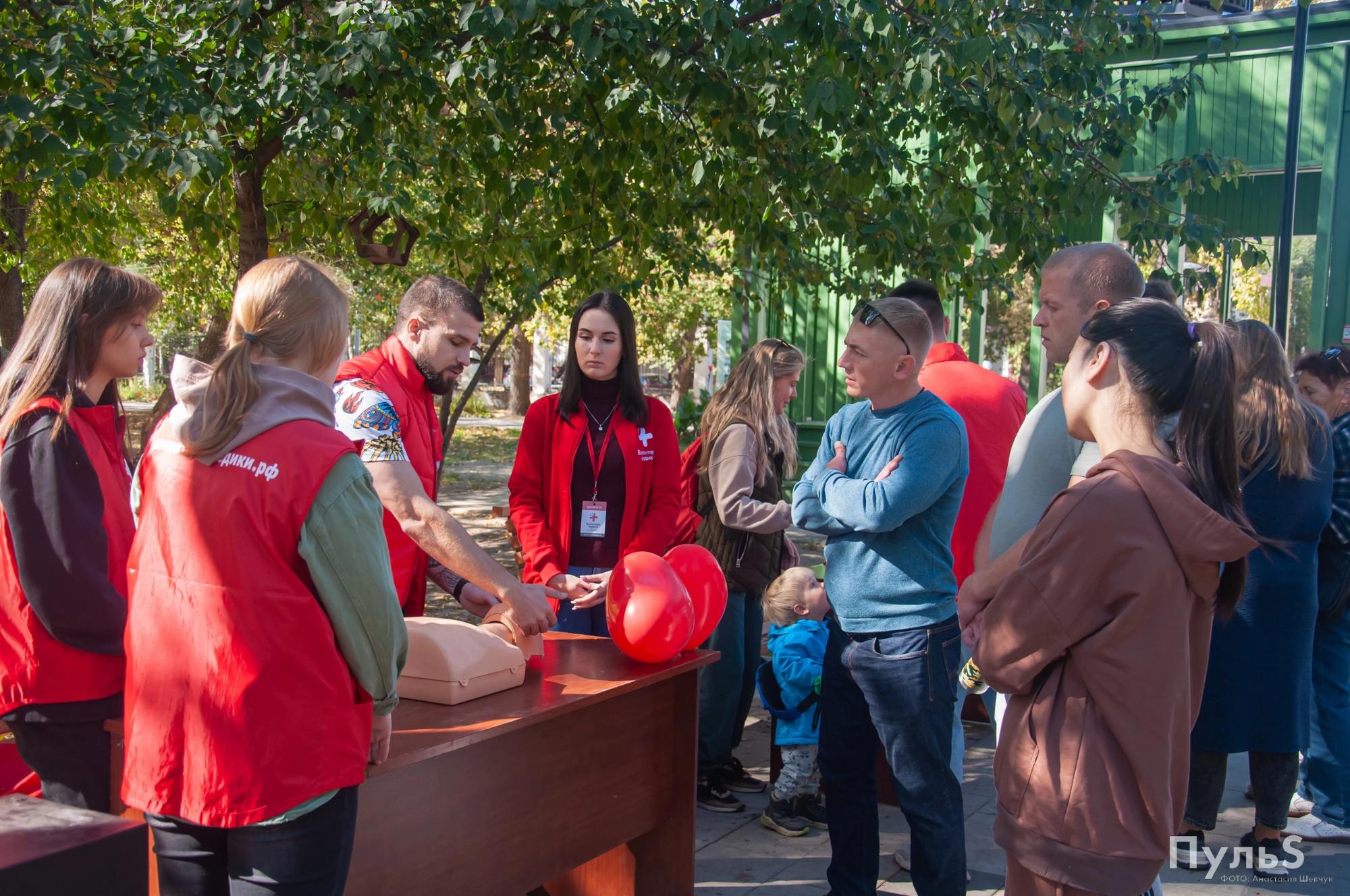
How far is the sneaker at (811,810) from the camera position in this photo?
4.30 m

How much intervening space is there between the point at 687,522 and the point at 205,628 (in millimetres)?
2626

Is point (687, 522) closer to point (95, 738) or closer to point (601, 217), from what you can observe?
point (95, 738)

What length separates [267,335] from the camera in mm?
2049

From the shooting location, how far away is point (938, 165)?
5.84 m

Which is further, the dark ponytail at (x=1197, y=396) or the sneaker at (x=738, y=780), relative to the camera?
the sneaker at (x=738, y=780)

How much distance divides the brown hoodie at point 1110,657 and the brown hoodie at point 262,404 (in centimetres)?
139

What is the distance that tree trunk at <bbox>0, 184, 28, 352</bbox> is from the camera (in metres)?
10.5

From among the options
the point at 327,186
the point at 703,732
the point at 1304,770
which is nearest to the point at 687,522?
the point at 703,732

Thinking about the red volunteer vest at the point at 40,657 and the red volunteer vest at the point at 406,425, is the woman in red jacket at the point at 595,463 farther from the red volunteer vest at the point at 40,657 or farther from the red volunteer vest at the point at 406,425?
the red volunteer vest at the point at 40,657

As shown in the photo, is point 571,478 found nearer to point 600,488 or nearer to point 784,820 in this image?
point 600,488

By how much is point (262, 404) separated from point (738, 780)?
330 cm

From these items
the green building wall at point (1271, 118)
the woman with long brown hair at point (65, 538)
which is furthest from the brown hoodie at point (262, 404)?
the green building wall at point (1271, 118)

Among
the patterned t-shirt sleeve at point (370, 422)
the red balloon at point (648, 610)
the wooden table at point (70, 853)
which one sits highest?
the patterned t-shirt sleeve at point (370, 422)

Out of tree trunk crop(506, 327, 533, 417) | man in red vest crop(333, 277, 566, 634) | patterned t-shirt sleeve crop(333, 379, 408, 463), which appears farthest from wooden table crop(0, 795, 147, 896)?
tree trunk crop(506, 327, 533, 417)
